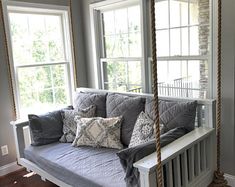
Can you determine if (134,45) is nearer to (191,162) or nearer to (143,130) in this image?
(143,130)

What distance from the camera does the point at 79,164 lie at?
2230 millimetres

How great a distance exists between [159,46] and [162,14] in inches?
14.3

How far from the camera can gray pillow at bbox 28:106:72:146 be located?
8.94 ft

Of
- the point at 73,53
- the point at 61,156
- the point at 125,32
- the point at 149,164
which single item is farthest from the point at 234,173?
the point at 73,53

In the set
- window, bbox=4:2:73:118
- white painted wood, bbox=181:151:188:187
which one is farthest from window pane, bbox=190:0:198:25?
window, bbox=4:2:73:118

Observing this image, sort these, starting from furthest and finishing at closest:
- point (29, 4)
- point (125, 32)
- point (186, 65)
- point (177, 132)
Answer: point (125, 32), point (29, 4), point (186, 65), point (177, 132)

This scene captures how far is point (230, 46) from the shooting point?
233 centimetres

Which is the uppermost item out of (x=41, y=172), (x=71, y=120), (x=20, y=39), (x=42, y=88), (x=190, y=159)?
(x=20, y=39)

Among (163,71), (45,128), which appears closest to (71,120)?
(45,128)

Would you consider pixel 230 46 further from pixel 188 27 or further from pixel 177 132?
pixel 177 132

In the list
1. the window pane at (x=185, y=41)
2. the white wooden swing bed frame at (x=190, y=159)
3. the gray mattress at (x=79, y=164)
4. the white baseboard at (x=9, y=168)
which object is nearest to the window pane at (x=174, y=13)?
the window pane at (x=185, y=41)

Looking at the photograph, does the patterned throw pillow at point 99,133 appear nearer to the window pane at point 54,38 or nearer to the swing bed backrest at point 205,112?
the swing bed backrest at point 205,112

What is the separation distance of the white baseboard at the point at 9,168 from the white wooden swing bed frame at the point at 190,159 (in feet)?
2.50

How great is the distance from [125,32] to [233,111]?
1.69 meters
